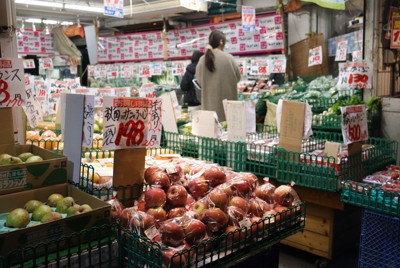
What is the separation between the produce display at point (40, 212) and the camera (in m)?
1.75

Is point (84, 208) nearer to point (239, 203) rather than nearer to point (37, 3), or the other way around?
point (239, 203)

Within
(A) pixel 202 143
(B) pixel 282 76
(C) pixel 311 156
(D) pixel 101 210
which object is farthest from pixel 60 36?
(D) pixel 101 210

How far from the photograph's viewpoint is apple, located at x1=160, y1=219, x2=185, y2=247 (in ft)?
5.90

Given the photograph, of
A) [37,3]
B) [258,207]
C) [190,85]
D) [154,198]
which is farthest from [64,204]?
[37,3]

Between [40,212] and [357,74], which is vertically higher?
[357,74]

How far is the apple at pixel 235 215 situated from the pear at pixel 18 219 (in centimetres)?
94

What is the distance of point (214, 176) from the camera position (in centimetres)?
234

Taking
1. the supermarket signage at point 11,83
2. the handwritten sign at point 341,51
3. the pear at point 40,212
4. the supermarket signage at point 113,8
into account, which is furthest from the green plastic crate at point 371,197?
the supermarket signage at point 113,8

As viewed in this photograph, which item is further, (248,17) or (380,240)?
(248,17)

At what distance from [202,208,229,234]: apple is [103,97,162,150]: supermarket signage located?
648 mm

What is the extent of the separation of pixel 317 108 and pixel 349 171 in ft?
8.29

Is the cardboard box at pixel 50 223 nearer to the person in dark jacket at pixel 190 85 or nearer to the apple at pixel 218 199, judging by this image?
the apple at pixel 218 199

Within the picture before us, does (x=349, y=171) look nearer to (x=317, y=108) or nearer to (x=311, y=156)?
(x=311, y=156)

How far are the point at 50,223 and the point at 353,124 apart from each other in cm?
240
